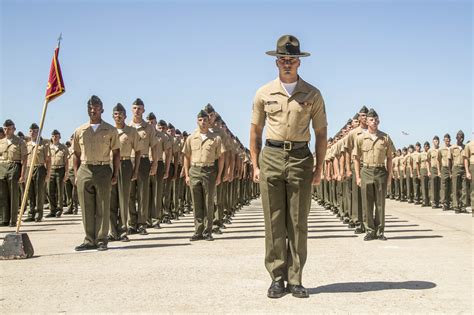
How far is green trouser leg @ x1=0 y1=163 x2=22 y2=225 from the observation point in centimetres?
1523

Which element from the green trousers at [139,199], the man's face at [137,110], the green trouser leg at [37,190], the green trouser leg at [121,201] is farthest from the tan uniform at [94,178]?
the green trouser leg at [37,190]

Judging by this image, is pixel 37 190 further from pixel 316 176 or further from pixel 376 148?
pixel 316 176

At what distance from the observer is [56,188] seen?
19281 millimetres

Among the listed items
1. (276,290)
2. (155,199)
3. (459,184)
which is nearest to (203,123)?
(155,199)

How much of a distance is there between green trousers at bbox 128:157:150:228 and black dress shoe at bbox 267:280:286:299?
6820 millimetres

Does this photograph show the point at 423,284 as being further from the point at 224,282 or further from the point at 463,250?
the point at 463,250

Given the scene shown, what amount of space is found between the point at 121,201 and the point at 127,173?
55cm

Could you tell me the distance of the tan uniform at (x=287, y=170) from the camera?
20.4 ft

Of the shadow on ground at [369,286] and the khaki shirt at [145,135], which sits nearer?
the shadow on ground at [369,286]

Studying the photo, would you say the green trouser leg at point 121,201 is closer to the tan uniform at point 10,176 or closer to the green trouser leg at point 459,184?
the tan uniform at point 10,176

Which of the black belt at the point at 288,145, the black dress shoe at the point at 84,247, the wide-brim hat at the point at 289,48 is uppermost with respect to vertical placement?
the wide-brim hat at the point at 289,48

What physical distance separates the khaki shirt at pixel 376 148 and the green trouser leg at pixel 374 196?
14 cm

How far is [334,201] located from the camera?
20.3 metres

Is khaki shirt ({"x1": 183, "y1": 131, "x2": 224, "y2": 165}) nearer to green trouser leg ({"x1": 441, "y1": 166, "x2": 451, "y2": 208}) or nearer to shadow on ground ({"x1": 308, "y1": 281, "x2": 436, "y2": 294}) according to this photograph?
shadow on ground ({"x1": 308, "y1": 281, "x2": 436, "y2": 294})
